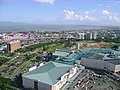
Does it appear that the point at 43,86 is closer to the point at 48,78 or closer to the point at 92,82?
the point at 48,78

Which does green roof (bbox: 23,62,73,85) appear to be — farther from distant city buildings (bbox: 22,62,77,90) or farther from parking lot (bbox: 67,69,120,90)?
parking lot (bbox: 67,69,120,90)

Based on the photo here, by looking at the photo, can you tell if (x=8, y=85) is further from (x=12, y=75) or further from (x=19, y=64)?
(x=19, y=64)

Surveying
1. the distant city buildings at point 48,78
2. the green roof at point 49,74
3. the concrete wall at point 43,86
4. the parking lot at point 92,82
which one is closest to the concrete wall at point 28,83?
the distant city buildings at point 48,78

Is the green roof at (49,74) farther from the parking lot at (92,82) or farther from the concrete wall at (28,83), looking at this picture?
the parking lot at (92,82)

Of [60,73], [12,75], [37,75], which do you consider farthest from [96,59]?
[12,75]

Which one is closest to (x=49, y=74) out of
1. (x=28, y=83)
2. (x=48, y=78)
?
(x=48, y=78)

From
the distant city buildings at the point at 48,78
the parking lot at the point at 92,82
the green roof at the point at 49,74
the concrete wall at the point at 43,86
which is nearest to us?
the concrete wall at the point at 43,86

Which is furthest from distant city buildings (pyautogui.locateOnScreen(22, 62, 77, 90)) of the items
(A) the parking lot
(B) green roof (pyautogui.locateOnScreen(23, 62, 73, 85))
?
(A) the parking lot

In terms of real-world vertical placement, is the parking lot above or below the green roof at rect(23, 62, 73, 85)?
below
